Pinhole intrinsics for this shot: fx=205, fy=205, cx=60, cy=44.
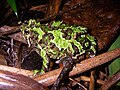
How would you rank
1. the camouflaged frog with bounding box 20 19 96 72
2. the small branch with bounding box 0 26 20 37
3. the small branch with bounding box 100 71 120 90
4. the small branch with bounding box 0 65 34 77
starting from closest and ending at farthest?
the small branch with bounding box 100 71 120 90 → the small branch with bounding box 0 65 34 77 → the camouflaged frog with bounding box 20 19 96 72 → the small branch with bounding box 0 26 20 37

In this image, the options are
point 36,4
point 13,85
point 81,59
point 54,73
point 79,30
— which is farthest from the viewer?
point 36,4

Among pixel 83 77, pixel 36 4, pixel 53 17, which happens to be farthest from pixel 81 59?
pixel 36 4

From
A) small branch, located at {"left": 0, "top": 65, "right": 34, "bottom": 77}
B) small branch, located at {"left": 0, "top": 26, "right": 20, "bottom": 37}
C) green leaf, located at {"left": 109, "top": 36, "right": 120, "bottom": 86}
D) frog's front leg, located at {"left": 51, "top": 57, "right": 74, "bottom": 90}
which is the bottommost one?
green leaf, located at {"left": 109, "top": 36, "right": 120, "bottom": 86}

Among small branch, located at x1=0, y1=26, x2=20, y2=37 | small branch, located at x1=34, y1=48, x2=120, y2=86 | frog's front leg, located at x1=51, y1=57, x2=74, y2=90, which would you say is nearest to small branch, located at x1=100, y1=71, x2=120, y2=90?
small branch, located at x1=34, y1=48, x2=120, y2=86

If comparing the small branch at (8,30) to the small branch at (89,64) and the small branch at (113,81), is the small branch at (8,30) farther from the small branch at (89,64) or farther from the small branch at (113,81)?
the small branch at (113,81)

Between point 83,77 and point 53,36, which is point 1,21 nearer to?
point 53,36

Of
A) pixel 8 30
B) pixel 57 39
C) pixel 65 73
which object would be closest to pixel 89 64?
pixel 65 73

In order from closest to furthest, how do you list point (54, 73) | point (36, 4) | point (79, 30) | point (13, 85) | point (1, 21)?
point (13, 85), point (54, 73), point (79, 30), point (1, 21), point (36, 4)

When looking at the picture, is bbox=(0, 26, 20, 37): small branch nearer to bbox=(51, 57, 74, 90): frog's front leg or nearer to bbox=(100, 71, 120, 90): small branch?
bbox=(51, 57, 74, 90): frog's front leg

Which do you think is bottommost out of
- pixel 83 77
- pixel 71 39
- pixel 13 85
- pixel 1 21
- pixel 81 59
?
pixel 83 77
